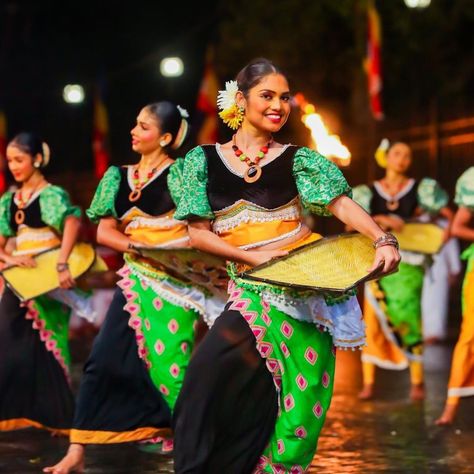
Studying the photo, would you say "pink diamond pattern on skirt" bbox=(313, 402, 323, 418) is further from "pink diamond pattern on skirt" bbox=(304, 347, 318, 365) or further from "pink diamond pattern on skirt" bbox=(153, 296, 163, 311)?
"pink diamond pattern on skirt" bbox=(153, 296, 163, 311)

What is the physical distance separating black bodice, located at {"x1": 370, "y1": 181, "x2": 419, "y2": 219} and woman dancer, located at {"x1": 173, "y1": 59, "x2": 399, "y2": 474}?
15.3ft

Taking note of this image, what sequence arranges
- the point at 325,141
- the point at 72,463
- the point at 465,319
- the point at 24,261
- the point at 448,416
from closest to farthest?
the point at 325,141 → the point at 72,463 → the point at 24,261 → the point at 465,319 → the point at 448,416

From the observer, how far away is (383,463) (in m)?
7.81

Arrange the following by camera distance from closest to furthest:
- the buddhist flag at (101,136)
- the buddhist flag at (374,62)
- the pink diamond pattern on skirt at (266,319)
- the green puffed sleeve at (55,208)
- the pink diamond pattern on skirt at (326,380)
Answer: the pink diamond pattern on skirt at (266,319)
the pink diamond pattern on skirt at (326,380)
the green puffed sleeve at (55,208)
the buddhist flag at (374,62)
the buddhist flag at (101,136)

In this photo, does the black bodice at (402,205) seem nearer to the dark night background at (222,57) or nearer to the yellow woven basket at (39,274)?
the yellow woven basket at (39,274)

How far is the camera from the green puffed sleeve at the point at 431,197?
10.8 meters

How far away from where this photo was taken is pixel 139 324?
800 cm

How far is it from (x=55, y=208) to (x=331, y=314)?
3181 mm

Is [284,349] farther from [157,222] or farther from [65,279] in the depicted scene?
[65,279]

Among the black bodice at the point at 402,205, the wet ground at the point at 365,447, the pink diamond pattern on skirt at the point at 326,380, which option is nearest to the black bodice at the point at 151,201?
the wet ground at the point at 365,447

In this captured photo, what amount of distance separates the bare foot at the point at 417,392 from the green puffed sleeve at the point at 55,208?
128 inches

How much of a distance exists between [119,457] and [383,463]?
5.04 ft

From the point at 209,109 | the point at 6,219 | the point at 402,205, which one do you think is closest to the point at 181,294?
the point at 6,219

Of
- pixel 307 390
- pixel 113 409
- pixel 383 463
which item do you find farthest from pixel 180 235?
pixel 307 390
